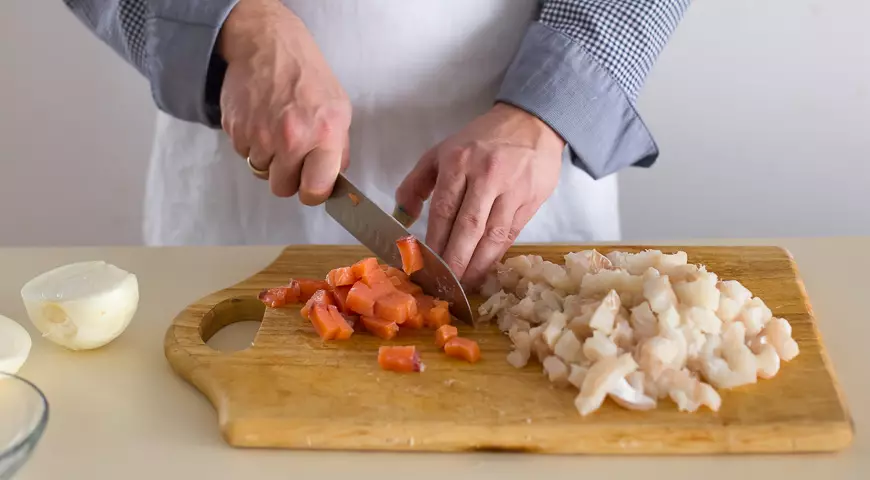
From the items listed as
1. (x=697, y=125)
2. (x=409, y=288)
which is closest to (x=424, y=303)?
Answer: (x=409, y=288)

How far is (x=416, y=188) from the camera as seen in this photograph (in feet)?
4.96

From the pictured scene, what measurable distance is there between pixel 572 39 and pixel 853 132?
1.30 metres

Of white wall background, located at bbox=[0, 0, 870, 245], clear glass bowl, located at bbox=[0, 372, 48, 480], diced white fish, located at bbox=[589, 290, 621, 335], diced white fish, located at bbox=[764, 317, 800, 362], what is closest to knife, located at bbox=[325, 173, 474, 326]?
diced white fish, located at bbox=[589, 290, 621, 335]

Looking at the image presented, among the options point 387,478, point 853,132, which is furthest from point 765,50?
point 387,478

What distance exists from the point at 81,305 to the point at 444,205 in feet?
1.84

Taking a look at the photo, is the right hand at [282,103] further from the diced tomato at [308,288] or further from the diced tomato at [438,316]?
the diced tomato at [438,316]

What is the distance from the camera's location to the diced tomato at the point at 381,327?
4.19ft

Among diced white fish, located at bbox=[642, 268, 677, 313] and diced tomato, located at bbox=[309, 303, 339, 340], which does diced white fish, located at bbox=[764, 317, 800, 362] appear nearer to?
diced white fish, located at bbox=[642, 268, 677, 313]

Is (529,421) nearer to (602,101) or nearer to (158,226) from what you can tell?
(602,101)

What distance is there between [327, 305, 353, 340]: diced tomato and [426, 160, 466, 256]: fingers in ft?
0.68

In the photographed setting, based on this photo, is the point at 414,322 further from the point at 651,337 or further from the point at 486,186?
the point at 651,337

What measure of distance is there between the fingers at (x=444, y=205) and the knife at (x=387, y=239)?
0.06 metres

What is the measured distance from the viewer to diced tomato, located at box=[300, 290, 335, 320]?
4.30 feet

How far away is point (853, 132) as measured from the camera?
2.41 metres
